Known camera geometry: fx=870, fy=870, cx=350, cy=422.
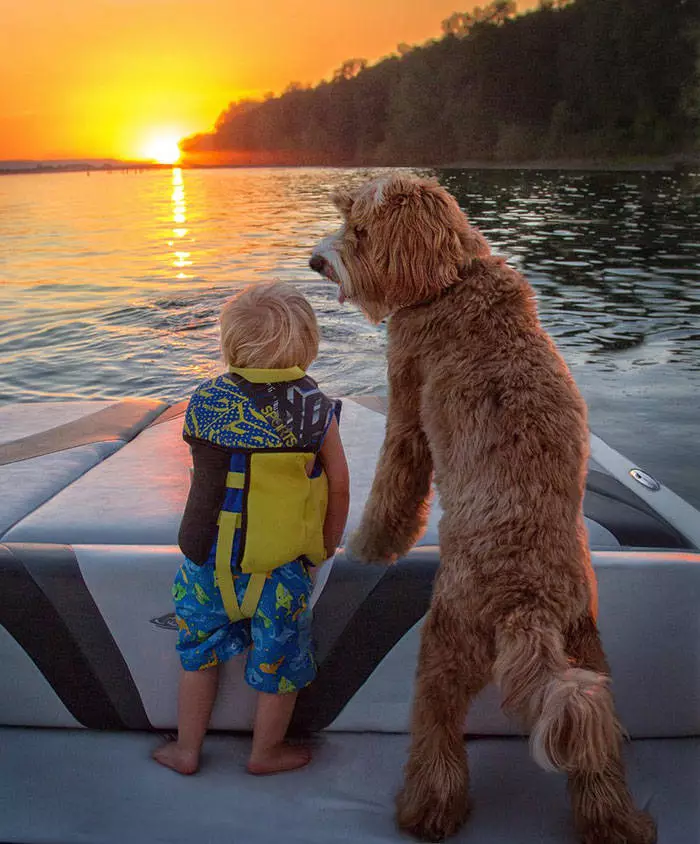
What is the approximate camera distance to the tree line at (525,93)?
62.7 m

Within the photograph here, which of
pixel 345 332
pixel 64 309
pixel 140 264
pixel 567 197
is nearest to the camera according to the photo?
pixel 345 332

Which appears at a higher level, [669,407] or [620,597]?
[620,597]

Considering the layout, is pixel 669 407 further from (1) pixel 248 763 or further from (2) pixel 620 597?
(1) pixel 248 763

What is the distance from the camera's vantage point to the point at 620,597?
2576mm

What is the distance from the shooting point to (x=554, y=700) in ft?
5.83

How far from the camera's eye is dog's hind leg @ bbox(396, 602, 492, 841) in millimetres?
2111

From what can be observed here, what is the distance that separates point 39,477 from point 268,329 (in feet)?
4.72

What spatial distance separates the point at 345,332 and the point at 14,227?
2290cm

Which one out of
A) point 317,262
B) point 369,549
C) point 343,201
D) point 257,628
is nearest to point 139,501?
point 257,628

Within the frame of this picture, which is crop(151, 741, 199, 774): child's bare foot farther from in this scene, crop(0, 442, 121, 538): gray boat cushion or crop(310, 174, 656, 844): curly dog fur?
crop(0, 442, 121, 538): gray boat cushion

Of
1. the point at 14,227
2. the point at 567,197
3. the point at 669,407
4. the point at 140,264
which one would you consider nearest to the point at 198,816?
the point at 669,407

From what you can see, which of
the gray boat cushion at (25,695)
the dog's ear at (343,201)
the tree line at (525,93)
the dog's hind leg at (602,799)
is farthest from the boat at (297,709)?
→ the tree line at (525,93)

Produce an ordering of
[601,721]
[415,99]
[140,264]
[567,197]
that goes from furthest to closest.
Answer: [415,99] < [567,197] < [140,264] < [601,721]

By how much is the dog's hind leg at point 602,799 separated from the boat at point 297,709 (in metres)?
0.23
